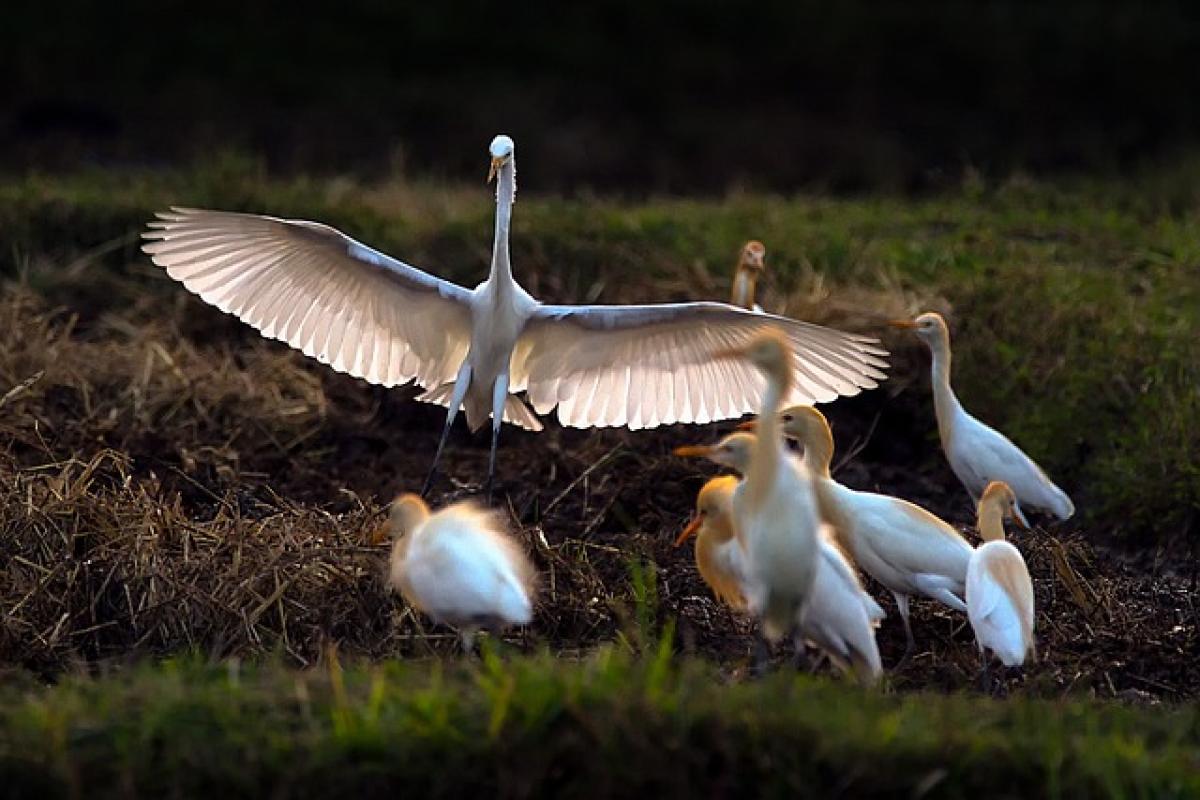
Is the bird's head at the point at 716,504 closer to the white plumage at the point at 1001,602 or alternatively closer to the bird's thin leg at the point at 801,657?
the bird's thin leg at the point at 801,657

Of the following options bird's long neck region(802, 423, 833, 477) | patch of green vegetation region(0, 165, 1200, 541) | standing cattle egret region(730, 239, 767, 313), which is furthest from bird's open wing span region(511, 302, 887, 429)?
patch of green vegetation region(0, 165, 1200, 541)

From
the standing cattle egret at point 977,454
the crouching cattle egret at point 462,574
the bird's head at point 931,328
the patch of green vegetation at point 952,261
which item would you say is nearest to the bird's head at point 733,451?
the crouching cattle egret at point 462,574

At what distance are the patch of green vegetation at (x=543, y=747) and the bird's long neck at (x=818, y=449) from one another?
6.40ft

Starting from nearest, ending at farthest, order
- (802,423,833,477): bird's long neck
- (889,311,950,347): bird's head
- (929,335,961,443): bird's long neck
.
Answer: (802,423,833,477): bird's long neck, (929,335,961,443): bird's long neck, (889,311,950,347): bird's head

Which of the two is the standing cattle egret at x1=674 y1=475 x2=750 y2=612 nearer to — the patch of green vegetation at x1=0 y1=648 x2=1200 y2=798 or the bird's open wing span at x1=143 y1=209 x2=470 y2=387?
the patch of green vegetation at x1=0 y1=648 x2=1200 y2=798

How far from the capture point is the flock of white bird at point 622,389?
559 centimetres

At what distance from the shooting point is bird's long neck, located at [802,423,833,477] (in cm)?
670

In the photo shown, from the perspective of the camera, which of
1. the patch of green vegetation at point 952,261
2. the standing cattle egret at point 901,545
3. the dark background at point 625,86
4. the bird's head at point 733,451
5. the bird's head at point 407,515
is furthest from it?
the dark background at point 625,86

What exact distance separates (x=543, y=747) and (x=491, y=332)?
2.87 meters

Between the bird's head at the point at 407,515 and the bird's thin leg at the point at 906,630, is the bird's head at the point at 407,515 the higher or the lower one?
the higher one

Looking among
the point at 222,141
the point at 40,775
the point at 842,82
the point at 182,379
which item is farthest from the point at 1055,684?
the point at 842,82

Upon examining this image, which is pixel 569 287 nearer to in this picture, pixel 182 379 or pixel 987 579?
pixel 182 379

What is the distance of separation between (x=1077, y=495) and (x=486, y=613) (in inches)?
139

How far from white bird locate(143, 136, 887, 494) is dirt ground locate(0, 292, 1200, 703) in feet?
1.28
